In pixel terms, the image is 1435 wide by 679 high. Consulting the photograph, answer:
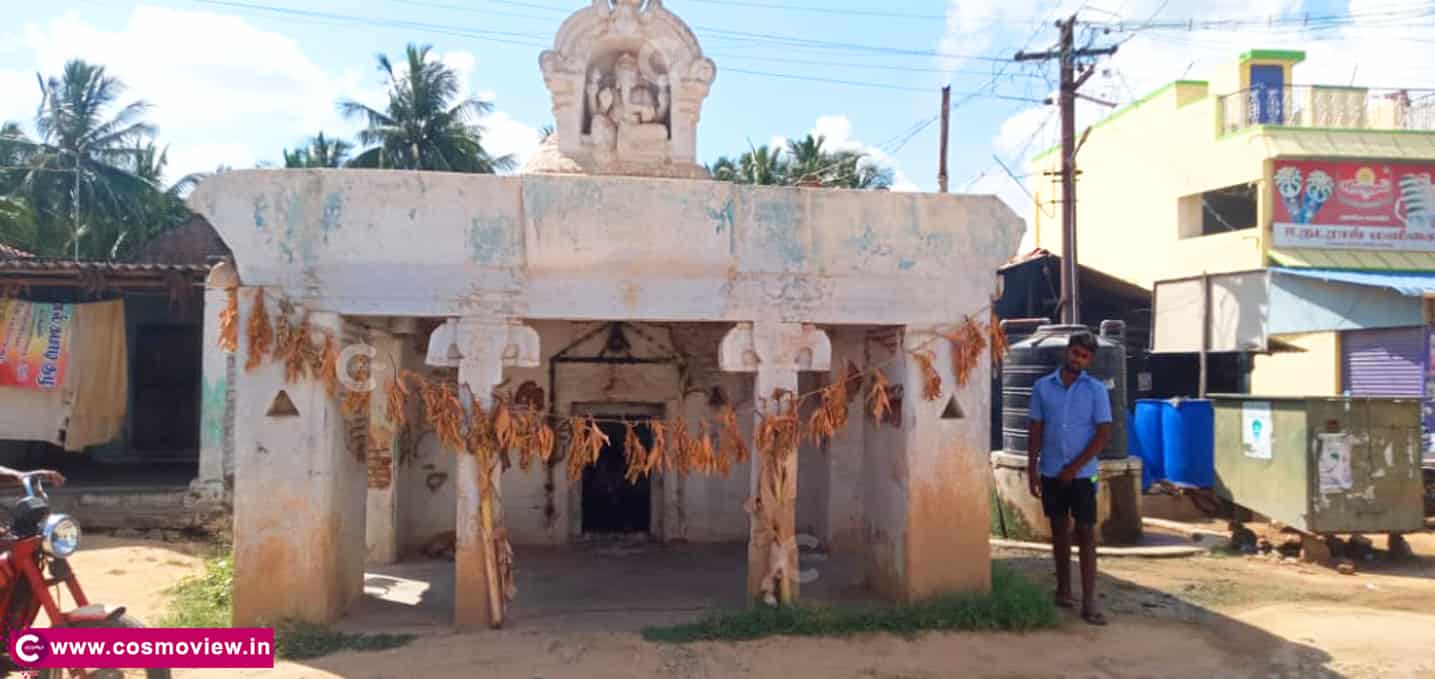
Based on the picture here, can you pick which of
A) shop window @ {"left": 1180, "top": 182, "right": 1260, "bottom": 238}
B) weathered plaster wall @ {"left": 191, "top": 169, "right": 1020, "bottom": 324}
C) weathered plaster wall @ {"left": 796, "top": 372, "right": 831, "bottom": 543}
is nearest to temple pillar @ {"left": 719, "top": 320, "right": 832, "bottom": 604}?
weathered plaster wall @ {"left": 191, "top": 169, "right": 1020, "bottom": 324}

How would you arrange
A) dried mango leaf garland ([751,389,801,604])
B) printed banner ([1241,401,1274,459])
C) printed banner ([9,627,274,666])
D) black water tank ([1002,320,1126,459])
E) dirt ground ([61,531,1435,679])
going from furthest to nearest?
1. black water tank ([1002,320,1126,459])
2. printed banner ([1241,401,1274,459])
3. dried mango leaf garland ([751,389,801,604])
4. dirt ground ([61,531,1435,679])
5. printed banner ([9,627,274,666])

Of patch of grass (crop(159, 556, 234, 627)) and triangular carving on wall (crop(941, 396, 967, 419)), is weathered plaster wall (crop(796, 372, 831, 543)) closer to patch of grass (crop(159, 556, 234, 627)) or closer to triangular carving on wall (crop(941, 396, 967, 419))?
triangular carving on wall (crop(941, 396, 967, 419))

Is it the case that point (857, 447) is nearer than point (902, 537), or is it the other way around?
point (902, 537)

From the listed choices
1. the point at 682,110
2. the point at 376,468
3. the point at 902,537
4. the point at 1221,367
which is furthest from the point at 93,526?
the point at 1221,367

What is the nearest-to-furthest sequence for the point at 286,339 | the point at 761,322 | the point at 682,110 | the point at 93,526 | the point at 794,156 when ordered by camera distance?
the point at 286,339 < the point at 761,322 < the point at 682,110 < the point at 93,526 < the point at 794,156

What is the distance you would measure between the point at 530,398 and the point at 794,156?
1967cm

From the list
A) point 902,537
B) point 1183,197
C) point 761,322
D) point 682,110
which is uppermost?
point 1183,197

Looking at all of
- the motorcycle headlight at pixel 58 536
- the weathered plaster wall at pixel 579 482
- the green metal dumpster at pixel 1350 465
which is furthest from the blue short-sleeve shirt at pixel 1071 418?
the motorcycle headlight at pixel 58 536

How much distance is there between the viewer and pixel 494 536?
6.05 metres

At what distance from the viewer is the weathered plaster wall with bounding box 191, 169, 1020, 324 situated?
5867mm

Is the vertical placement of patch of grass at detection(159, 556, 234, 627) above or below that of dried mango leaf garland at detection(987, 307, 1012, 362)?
below

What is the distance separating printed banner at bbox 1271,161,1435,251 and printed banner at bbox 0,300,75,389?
19.3 meters

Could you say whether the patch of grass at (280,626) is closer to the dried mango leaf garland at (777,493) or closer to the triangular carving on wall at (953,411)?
the dried mango leaf garland at (777,493)

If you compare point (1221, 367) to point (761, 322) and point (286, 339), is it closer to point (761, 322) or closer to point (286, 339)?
point (761, 322)
